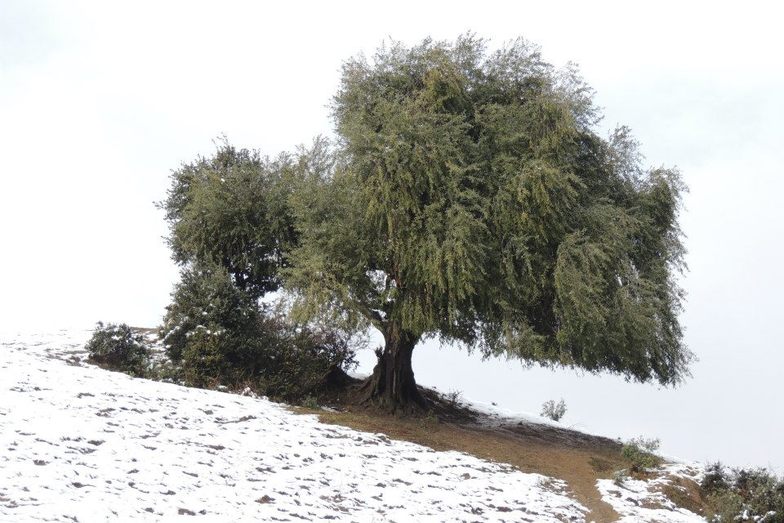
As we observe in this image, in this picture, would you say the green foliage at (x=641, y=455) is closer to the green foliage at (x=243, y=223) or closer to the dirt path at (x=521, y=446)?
the dirt path at (x=521, y=446)

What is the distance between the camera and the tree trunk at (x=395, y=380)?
2209cm

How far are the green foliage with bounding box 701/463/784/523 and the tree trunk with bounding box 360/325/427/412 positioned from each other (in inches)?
346

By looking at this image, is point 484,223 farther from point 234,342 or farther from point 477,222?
point 234,342

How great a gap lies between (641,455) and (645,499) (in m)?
4.00

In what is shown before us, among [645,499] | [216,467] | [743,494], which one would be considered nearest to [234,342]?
[216,467]

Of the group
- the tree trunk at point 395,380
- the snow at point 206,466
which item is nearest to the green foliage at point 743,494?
the snow at point 206,466

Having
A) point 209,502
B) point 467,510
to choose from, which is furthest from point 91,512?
point 467,510

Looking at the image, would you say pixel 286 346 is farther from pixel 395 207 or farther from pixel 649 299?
pixel 649 299

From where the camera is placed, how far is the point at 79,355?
24.0 meters

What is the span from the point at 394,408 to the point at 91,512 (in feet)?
44.3

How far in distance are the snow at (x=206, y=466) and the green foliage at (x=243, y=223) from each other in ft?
24.6

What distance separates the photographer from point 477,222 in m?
18.8

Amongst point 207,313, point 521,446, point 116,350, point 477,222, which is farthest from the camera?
point 116,350

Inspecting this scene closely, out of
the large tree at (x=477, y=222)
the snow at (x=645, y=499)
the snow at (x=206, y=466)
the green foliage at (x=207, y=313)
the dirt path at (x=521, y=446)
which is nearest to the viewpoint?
the snow at (x=206, y=466)
